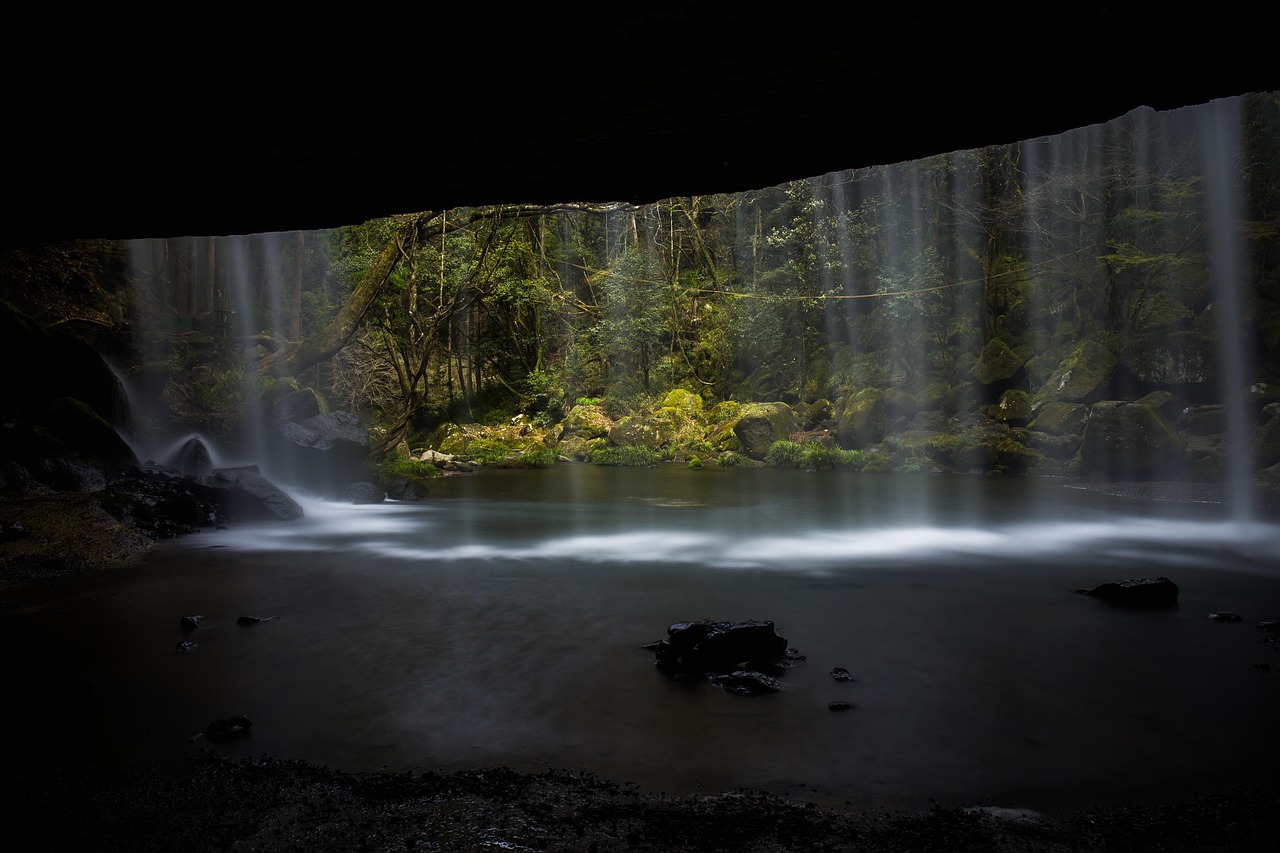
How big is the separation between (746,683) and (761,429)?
2018 centimetres

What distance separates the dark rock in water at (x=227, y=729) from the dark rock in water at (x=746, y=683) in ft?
8.25

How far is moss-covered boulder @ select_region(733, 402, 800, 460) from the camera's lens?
2427cm

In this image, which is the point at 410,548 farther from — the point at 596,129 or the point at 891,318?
the point at 891,318

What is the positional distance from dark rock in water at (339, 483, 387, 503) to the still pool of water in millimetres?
4503

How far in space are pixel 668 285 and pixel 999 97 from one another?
25224 mm

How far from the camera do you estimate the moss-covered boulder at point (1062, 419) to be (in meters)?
19.6

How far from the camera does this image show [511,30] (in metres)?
2.92

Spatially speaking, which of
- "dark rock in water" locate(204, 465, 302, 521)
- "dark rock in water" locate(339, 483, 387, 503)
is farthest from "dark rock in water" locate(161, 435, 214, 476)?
"dark rock in water" locate(339, 483, 387, 503)

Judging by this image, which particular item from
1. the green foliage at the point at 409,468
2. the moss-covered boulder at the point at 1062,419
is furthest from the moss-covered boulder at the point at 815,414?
the green foliage at the point at 409,468

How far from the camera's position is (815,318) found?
27766 millimetres

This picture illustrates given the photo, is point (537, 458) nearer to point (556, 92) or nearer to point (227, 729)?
point (227, 729)

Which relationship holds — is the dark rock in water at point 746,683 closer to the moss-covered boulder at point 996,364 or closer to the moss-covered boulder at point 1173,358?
the moss-covered boulder at point 1173,358

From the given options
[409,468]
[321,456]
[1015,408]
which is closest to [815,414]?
[1015,408]

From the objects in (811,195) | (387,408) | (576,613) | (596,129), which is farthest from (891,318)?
(596,129)
